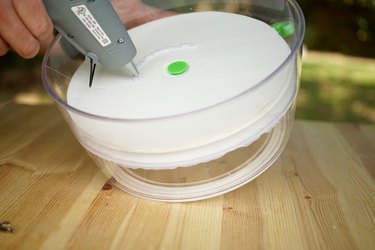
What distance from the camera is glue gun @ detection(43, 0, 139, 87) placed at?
566 mm

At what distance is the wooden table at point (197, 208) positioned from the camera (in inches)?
20.2

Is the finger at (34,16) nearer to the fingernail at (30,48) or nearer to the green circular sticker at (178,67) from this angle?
the fingernail at (30,48)

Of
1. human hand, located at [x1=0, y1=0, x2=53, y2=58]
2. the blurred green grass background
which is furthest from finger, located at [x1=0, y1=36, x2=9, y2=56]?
the blurred green grass background

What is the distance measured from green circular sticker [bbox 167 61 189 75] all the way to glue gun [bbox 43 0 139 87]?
50mm

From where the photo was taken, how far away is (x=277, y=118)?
1.80 ft

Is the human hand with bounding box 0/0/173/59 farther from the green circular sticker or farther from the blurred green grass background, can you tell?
the blurred green grass background

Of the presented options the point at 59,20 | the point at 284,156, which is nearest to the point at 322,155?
the point at 284,156

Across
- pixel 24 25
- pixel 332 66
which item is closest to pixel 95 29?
pixel 24 25

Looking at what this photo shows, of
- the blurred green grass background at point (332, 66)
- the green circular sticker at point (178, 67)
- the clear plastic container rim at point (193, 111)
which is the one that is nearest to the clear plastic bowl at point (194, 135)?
the clear plastic container rim at point (193, 111)

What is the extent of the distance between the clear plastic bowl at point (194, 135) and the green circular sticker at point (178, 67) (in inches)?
4.3

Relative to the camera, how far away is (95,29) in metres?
0.58

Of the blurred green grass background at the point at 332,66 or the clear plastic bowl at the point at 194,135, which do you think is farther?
the blurred green grass background at the point at 332,66

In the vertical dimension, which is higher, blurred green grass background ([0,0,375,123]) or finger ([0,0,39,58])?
→ finger ([0,0,39,58])

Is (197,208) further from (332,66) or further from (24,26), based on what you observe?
(332,66)
